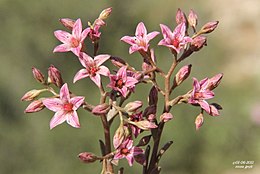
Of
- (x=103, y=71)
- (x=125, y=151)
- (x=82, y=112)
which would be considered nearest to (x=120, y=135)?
(x=125, y=151)

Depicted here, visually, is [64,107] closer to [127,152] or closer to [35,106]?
[35,106]

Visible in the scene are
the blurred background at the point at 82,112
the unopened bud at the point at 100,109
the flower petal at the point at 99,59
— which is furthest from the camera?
the blurred background at the point at 82,112

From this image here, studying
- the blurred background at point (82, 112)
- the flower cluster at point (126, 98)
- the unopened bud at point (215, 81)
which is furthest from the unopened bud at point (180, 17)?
the blurred background at point (82, 112)

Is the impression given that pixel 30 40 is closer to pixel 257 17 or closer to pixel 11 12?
pixel 11 12

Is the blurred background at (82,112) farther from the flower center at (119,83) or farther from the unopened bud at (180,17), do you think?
the flower center at (119,83)

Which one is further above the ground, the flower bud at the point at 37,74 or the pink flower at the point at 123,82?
the flower bud at the point at 37,74

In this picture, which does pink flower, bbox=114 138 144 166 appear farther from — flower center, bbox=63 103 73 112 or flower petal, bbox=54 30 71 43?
flower petal, bbox=54 30 71 43

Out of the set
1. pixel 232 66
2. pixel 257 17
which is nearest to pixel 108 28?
pixel 232 66
